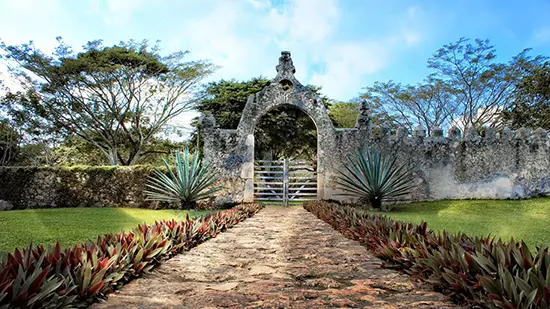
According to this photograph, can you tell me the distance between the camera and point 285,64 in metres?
11.9

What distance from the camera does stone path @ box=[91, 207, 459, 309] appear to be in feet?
7.52

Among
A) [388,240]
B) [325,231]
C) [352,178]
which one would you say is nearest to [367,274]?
[388,240]

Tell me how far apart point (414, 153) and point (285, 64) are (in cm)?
499

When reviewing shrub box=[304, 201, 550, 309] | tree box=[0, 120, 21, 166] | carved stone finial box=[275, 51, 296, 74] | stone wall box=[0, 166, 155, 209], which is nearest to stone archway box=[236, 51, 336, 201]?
carved stone finial box=[275, 51, 296, 74]

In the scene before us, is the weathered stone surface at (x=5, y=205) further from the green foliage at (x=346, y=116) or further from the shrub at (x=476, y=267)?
the green foliage at (x=346, y=116)

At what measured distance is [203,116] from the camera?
11648 millimetres

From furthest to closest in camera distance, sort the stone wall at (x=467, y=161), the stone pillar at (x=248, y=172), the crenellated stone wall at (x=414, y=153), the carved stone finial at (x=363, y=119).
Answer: the stone wall at (x=467, y=161)
the carved stone finial at (x=363, y=119)
the crenellated stone wall at (x=414, y=153)
the stone pillar at (x=248, y=172)

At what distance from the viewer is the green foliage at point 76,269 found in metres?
1.94

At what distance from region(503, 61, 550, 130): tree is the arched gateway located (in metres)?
11.3

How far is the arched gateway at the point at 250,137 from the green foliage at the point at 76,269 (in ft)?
24.6

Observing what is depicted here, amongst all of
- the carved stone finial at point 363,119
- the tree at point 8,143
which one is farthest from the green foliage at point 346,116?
the tree at point 8,143

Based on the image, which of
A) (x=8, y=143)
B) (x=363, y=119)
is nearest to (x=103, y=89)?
(x=8, y=143)

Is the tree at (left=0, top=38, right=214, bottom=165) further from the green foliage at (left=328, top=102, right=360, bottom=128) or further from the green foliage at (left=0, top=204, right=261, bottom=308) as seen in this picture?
the green foliage at (left=0, top=204, right=261, bottom=308)

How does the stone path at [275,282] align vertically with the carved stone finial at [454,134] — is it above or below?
below
